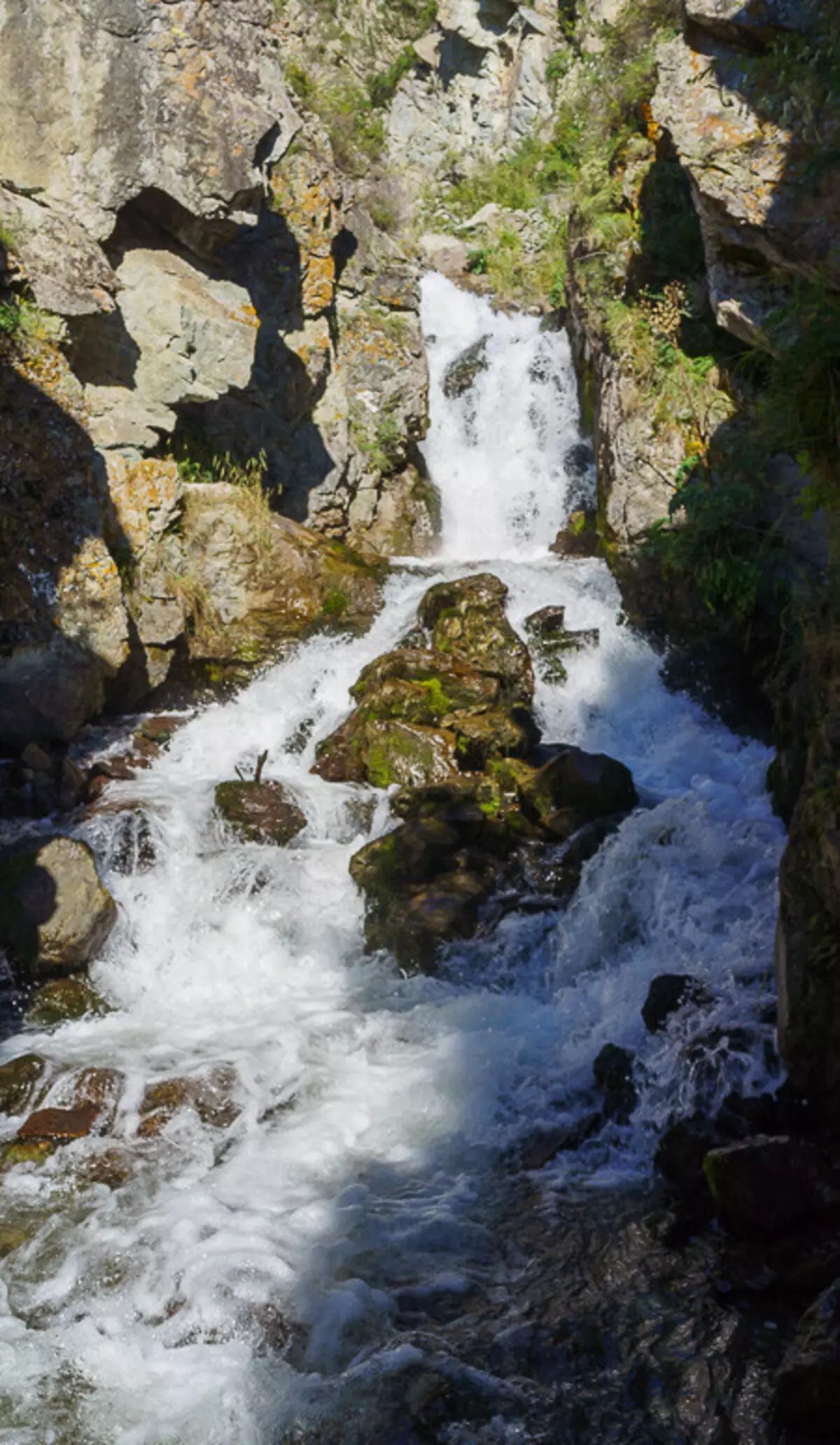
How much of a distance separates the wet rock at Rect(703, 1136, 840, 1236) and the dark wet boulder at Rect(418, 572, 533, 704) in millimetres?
5990

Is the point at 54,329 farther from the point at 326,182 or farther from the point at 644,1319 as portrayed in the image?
the point at 644,1319

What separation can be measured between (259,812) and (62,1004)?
7.52 feet

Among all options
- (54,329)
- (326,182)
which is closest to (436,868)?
(54,329)

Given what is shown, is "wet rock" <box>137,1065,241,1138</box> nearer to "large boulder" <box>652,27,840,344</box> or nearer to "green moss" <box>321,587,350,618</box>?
"green moss" <box>321,587,350,618</box>

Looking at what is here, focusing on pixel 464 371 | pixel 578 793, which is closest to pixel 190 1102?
pixel 578 793

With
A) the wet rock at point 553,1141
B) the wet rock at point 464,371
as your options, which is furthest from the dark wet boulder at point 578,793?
the wet rock at point 464,371

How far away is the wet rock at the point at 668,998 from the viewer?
18.3ft

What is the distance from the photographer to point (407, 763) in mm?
8992

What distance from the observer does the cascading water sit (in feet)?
13.2

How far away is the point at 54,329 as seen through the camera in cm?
945

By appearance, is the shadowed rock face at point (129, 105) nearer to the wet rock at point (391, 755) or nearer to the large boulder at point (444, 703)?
the large boulder at point (444, 703)

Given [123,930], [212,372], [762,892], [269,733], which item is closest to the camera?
[762,892]

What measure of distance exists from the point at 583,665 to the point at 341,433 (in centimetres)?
511

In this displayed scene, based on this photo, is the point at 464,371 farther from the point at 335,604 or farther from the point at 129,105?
the point at 129,105
